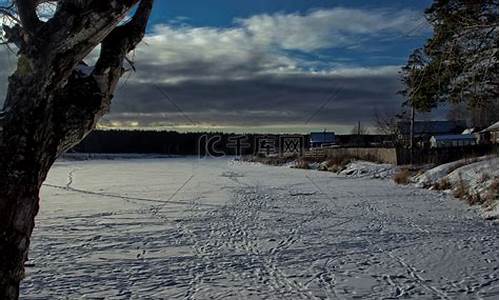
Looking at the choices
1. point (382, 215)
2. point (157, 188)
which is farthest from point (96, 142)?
point (382, 215)

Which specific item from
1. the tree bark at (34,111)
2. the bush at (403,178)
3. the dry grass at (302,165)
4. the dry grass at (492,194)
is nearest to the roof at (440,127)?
the dry grass at (302,165)

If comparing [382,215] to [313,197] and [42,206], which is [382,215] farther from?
[42,206]

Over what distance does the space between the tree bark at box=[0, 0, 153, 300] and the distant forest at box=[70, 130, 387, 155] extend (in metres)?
52.1

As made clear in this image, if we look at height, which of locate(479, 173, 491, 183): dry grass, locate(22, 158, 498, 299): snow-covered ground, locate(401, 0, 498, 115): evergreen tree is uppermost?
locate(401, 0, 498, 115): evergreen tree

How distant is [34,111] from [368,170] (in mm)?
31027

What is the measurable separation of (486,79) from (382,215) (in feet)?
14.8

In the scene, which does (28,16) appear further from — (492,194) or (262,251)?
(492,194)

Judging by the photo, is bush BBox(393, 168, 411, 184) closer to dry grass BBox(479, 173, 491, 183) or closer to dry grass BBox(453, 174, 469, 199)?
dry grass BBox(453, 174, 469, 199)

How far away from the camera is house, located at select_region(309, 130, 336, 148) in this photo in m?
68.8

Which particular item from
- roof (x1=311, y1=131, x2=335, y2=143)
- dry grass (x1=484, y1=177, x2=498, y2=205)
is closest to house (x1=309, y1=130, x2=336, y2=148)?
roof (x1=311, y1=131, x2=335, y2=143)

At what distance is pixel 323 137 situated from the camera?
70562mm

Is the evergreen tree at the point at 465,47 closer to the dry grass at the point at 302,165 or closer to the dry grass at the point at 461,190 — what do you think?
the dry grass at the point at 461,190

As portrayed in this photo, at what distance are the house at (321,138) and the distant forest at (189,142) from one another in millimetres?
1121

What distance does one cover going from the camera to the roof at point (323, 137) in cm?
6971
